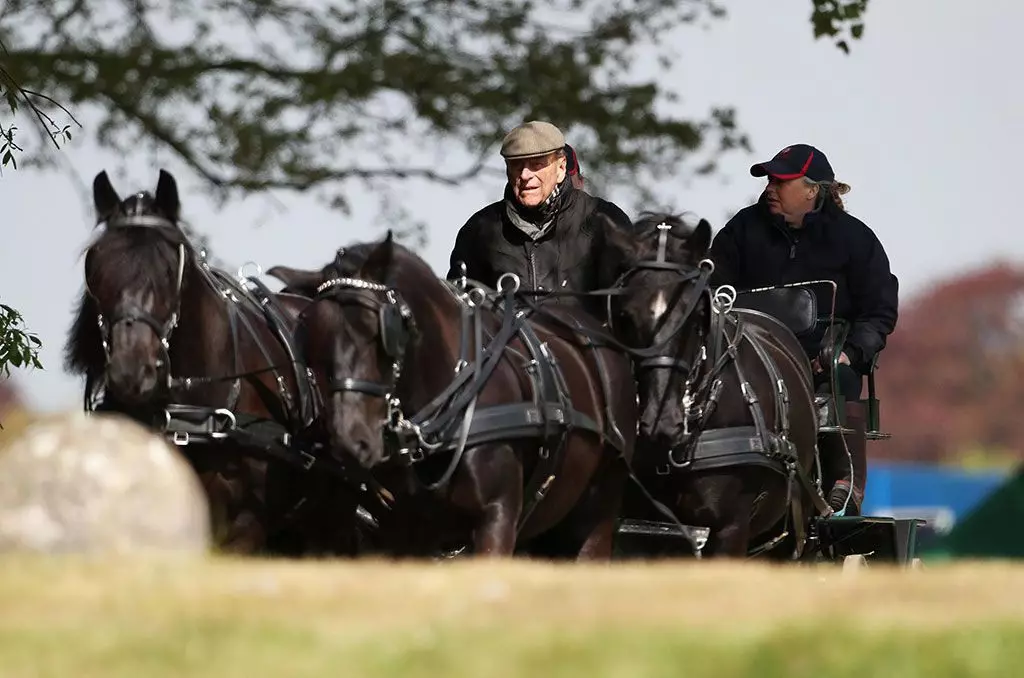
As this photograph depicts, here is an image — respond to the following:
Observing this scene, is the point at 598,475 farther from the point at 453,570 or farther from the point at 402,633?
the point at 402,633

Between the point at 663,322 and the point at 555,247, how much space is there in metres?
0.82

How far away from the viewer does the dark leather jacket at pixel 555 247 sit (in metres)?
9.62

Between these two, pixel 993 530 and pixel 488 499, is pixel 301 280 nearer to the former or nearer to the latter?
pixel 488 499

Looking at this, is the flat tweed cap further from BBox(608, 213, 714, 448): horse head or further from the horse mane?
the horse mane

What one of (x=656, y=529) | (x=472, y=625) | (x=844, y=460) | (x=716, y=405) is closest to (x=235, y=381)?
(x=656, y=529)

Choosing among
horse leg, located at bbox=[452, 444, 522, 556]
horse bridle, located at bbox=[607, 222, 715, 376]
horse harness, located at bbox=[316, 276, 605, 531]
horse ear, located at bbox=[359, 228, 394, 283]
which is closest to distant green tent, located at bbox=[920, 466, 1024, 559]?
horse bridle, located at bbox=[607, 222, 715, 376]

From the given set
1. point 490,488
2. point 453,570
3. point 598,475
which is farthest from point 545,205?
point 453,570

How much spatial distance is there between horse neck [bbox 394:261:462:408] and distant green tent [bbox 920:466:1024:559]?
10.5 metres

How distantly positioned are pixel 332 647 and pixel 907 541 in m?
6.15

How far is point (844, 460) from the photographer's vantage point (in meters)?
10.5

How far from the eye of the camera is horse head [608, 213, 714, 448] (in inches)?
356

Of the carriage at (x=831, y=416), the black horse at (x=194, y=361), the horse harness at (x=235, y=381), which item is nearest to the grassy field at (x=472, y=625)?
the black horse at (x=194, y=361)

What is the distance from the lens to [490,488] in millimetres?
8055

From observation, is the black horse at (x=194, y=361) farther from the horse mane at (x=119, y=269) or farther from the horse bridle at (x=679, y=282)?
the horse bridle at (x=679, y=282)
